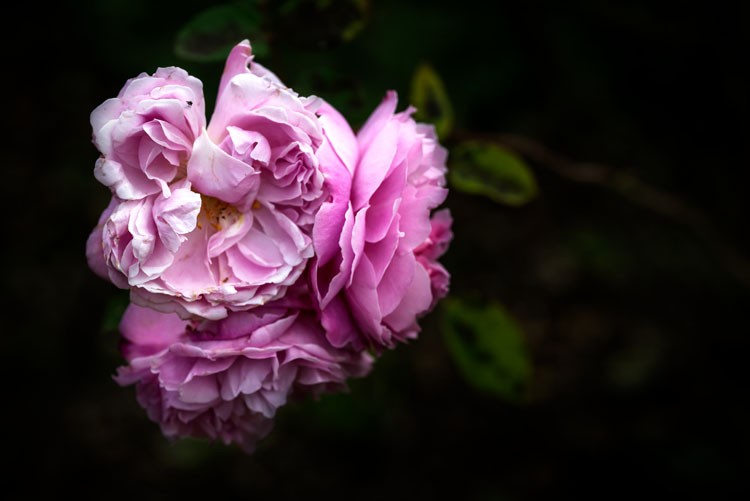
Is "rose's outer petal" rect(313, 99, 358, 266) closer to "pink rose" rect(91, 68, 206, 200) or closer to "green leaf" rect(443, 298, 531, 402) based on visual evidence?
"pink rose" rect(91, 68, 206, 200)

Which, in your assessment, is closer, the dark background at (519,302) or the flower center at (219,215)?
the flower center at (219,215)

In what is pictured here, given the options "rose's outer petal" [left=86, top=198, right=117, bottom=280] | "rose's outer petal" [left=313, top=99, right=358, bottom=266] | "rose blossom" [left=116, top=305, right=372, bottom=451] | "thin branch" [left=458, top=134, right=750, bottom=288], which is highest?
"rose's outer petal" [left=313, top=99, right=358, bottom=266]

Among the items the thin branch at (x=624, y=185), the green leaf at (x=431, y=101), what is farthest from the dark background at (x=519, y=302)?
the green leaf at (x=431, y=101)

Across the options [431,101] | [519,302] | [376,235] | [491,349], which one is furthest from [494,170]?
[519,302]

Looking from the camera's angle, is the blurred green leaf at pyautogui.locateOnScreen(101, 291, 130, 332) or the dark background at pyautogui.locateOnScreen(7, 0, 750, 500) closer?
the blurred green leaf at pyautogui.locateOnScreen(101, 291, 130, 332)

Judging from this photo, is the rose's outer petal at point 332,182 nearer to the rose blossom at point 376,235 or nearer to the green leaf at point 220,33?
the rose blossom at point 376,235

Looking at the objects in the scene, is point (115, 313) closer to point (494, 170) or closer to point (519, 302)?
point (494, 170)

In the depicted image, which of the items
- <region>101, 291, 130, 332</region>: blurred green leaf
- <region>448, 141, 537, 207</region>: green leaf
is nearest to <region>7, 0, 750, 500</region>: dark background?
<region>448, 141, 537, 207</region>: green leaf
